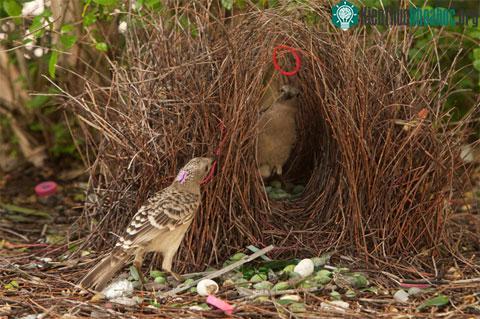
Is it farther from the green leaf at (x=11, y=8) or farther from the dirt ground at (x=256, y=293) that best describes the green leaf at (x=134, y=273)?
the green leaf at (x=11, y=8)

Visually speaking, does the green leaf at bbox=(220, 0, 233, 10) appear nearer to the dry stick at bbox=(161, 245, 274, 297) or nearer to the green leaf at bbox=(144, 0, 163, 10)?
the green leaf at bbox=(144, 0, 163, 10)

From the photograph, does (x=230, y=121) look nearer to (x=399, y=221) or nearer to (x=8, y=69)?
(x=399, y=221)

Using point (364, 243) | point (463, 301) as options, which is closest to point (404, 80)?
point (364, 243)

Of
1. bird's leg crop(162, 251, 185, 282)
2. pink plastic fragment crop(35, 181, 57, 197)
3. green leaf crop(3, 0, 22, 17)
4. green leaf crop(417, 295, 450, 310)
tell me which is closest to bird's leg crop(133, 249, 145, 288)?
bird's leg crop(162, 251, 185, 282)

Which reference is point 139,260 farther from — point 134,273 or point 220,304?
point 220,304

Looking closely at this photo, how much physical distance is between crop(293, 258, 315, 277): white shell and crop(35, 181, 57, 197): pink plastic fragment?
102 inches

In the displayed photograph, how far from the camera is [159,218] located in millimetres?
3920

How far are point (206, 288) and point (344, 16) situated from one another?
162 centimetres

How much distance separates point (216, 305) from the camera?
3.73 m

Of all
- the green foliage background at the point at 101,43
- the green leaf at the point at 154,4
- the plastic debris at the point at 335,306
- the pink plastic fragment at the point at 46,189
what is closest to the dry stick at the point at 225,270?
the plastic debris at the point at 335,306

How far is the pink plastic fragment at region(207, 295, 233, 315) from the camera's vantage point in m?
3.69

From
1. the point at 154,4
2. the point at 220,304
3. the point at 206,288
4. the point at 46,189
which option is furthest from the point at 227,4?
the point at 46,189

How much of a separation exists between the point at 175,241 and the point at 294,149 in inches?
54.3

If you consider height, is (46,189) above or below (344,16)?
below
